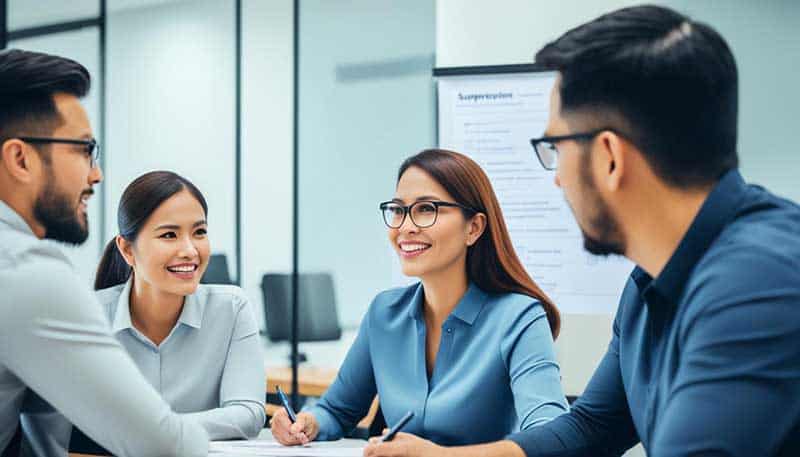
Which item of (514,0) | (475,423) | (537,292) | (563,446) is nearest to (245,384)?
(475,423)

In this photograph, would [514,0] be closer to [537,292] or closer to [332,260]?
[537,292]

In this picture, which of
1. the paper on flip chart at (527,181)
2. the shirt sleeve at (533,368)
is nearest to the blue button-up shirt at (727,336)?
the shirt sleeve at (533,368)

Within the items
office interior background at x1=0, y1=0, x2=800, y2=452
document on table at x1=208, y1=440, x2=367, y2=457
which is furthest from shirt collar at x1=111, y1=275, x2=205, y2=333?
office interior background at x1=0, y1=0, x2=800, y2=452

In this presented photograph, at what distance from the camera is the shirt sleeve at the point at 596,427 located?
1.45 m

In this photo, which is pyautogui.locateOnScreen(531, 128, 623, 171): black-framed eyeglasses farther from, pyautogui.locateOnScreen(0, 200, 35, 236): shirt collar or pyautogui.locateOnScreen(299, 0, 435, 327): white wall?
pyautogui.locateOnScreen(299, 0, 435, 327): white wall

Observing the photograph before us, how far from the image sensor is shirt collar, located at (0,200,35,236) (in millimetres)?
1416

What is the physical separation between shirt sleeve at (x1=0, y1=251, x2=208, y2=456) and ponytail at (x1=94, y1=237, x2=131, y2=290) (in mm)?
1237

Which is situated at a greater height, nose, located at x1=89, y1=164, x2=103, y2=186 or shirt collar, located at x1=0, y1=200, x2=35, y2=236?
nose, located at x1=89, y1=164, x2=103, y2=186

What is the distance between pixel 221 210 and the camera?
5.84m

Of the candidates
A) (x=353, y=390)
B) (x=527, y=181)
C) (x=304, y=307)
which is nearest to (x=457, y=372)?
(x=353, y=390)

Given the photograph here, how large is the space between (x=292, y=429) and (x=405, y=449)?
512 millimetres

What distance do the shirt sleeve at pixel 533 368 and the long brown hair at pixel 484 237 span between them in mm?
107

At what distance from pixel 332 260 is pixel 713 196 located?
16.6ft

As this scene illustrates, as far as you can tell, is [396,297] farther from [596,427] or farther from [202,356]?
[596,427]
